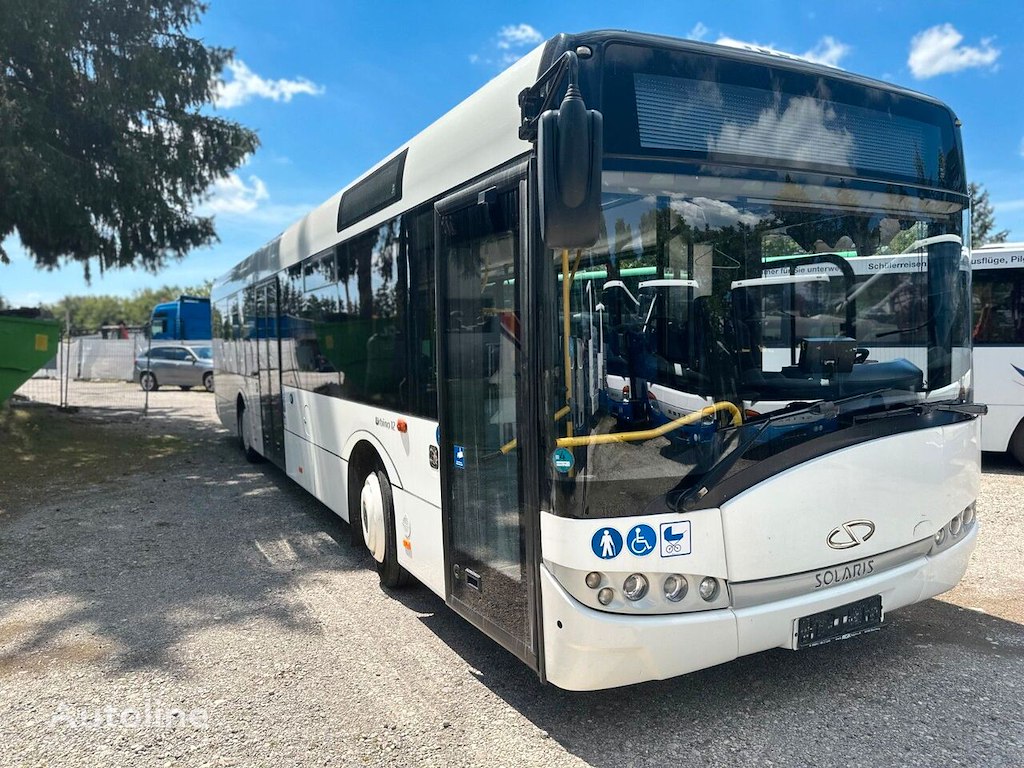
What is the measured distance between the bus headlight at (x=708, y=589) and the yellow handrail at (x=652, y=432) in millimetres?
652

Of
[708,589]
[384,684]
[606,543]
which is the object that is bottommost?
[384,684]

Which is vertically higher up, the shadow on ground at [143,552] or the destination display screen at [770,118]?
the destination display screen at [770,118]

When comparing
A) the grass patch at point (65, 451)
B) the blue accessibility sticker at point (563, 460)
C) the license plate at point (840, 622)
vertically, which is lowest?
the grass patch at point (65, 451)

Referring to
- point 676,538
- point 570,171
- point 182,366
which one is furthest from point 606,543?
point 182,366

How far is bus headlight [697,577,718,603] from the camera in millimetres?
3096

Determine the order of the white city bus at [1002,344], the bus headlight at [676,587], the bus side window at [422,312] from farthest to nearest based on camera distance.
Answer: the white city bus at [1002,344]
the bus side window at [422,312]
the bus headlight at [676,587]

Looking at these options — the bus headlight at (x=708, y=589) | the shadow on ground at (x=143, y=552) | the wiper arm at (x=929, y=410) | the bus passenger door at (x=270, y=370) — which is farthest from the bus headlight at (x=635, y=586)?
the bus passenger door at (x=270, y=370)

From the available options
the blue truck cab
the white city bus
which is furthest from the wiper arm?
the blue truck cab

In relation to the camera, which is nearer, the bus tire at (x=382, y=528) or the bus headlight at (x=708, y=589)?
the bus headlight at (x=708, y=589)

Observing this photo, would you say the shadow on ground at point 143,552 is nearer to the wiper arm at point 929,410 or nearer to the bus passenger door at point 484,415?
the bus passenger door at point 484,415

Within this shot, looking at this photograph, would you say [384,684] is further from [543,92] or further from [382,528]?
[543,92]

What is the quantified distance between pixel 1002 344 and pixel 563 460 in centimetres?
845

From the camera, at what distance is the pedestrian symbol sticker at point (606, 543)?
9.78ft

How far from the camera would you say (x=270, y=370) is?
8656mm
